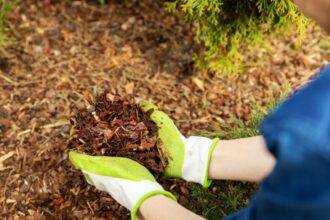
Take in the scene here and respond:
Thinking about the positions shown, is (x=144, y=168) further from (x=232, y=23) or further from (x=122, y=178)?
(x=232, y=23)

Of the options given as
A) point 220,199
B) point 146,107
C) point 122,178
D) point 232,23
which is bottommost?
point 220,199

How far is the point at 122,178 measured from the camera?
69.6 inches

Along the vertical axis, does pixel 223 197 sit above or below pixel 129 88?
below

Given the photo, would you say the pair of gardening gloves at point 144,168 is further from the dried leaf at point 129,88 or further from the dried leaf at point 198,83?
the dried leaf at point 198,83

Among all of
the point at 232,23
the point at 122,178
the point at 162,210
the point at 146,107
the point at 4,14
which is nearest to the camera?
the point at 162,210

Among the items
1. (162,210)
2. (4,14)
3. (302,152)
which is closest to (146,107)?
(162,210)

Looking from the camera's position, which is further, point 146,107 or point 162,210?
point 146,107

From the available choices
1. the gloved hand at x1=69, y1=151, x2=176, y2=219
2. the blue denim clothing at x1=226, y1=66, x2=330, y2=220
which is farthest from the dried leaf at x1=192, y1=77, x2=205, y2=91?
the blue denim clothing at x1=226, y1=66, x2=330, y2=220

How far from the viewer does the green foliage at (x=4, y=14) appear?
252 centimetres

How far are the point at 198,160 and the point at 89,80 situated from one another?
793 millimetres

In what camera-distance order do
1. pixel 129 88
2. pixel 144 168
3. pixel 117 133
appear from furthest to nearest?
pixel 129 88 < pixel 117 133 < pixel 144 168

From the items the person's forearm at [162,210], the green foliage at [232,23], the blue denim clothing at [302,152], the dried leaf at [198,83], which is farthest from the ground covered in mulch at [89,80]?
the blue denim clothing at [302,152]

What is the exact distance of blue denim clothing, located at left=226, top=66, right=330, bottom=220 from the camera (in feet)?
3.13

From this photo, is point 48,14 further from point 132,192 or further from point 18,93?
point 132,192
